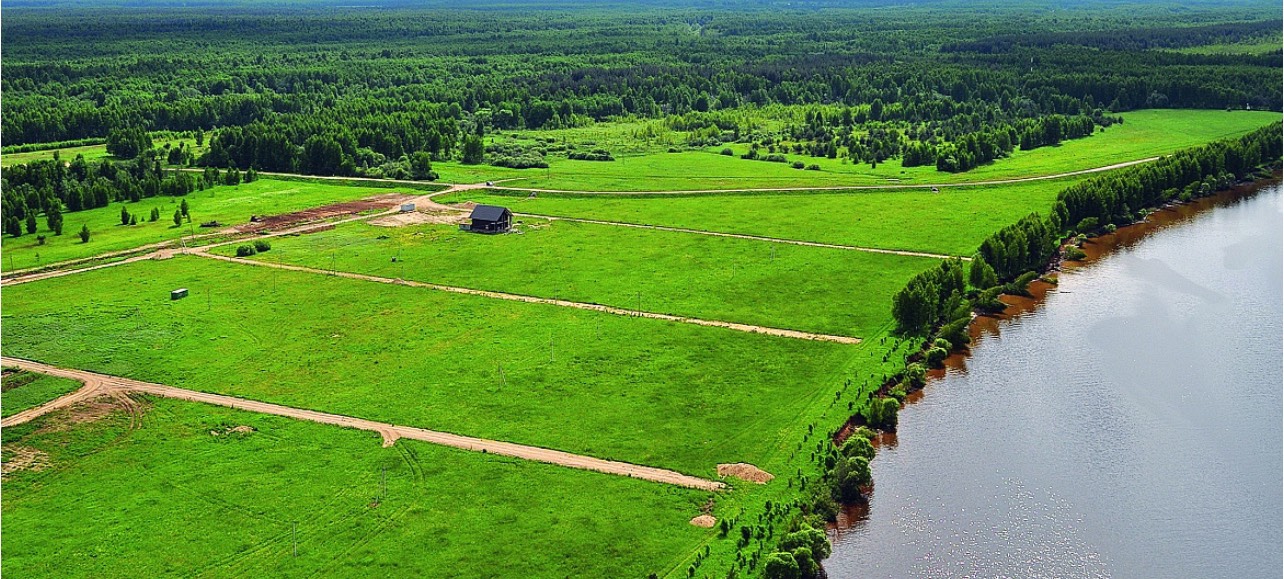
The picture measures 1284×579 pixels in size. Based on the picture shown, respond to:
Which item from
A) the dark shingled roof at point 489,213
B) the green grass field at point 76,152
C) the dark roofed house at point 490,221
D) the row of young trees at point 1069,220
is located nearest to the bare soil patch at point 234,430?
the row of young trees at point 1069,220

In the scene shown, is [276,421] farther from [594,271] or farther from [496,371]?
[594,271]

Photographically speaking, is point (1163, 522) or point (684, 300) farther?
point (684, 300)

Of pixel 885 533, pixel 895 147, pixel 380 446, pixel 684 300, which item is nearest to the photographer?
pixel 885 533

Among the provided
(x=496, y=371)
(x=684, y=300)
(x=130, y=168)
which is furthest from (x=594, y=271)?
(x=130, y=168)

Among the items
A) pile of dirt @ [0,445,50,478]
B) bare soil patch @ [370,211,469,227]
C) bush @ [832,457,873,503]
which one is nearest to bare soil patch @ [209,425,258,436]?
pile of dirt @ [0,445,50,478]

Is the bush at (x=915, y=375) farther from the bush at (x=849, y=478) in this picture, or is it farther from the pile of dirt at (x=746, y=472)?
the pile of dirt at (x=746, y=472)

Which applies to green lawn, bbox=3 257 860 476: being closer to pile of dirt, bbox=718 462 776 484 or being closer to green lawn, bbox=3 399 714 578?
pile of dirt, bbox=718 462 776 484
